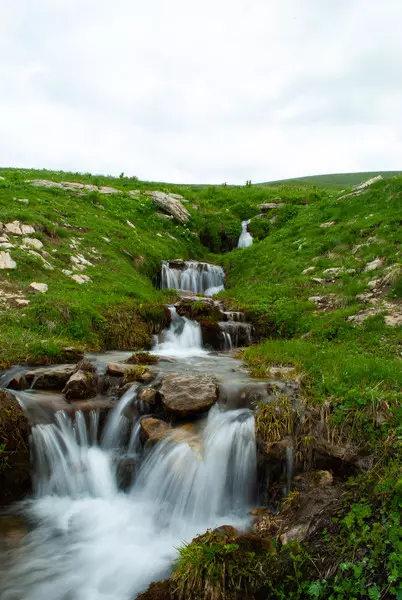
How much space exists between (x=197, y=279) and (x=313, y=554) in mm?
16334

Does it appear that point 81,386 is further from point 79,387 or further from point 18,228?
point 18,228

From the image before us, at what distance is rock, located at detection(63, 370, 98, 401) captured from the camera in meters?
8.73

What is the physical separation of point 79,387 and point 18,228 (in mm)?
10172

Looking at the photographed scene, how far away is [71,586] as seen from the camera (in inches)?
217

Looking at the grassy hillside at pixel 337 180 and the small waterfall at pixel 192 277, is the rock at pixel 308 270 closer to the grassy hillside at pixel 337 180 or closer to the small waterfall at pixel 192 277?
the small waterfall at pixel 192 277

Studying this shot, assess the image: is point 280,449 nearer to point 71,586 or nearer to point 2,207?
point 71,586

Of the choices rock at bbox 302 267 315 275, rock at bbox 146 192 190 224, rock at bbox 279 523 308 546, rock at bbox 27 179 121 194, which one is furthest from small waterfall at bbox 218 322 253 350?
rock at bbox 27 179 121 194

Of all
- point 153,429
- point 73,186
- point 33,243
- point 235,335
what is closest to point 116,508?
point 153,429

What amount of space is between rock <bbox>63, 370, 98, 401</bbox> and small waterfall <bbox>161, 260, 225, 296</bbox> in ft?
35.6

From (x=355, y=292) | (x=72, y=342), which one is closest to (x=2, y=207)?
(x=72, y=342)

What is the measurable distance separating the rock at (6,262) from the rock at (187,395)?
8370mm

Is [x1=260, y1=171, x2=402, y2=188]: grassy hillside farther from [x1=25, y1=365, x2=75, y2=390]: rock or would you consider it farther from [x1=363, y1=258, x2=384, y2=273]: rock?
[x1=25, y1=365, x2=75, y2=390]: rock

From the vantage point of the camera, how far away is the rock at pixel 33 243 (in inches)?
634

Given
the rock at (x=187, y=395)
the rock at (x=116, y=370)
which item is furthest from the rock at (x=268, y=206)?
the rock at (x=187, y=395)
